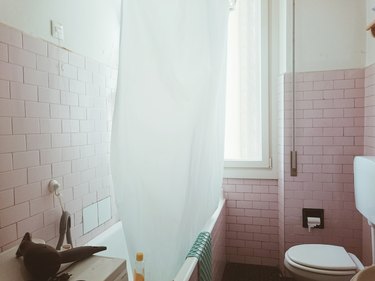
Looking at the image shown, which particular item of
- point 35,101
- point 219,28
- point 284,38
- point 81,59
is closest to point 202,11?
point 219,28

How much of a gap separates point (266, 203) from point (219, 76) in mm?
1441

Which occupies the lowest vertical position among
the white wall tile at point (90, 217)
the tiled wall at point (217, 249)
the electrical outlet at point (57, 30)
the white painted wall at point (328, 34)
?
the tiled wall at point (217, 249)

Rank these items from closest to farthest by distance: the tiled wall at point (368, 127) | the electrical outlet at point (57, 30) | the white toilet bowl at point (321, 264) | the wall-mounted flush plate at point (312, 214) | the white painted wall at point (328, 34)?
1. the electrical outlet at point (57, 30)
2. the white toilet bowl at point (321, 264)
3. the tiled wall at point (368, 127)
4. the white painted wall at point (328, 34)
5. the wall-mounted flush plate at point (312, 214)

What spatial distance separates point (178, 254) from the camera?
Result: 1354 millimetres

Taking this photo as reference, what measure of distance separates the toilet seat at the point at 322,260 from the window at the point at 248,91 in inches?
32.0

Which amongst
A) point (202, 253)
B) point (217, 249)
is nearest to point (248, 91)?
point (217, 249)

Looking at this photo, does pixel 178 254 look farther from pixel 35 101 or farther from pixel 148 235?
pixel 35 101

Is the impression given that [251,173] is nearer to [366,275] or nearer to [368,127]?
[368,127]

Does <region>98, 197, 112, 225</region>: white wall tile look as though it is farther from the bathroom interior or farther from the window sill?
the window sill

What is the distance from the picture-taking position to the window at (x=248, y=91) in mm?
2508

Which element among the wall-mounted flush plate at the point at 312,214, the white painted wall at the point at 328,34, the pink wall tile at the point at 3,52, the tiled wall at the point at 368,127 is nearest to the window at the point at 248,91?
the white painted wall at the point at 328,34

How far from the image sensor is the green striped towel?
54.6 inches

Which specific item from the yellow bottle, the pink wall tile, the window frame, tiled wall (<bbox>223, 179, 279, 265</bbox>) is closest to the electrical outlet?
the pink wall tile

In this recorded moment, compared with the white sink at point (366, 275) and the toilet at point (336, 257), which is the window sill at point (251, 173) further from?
the white sink at point (366, 275)
